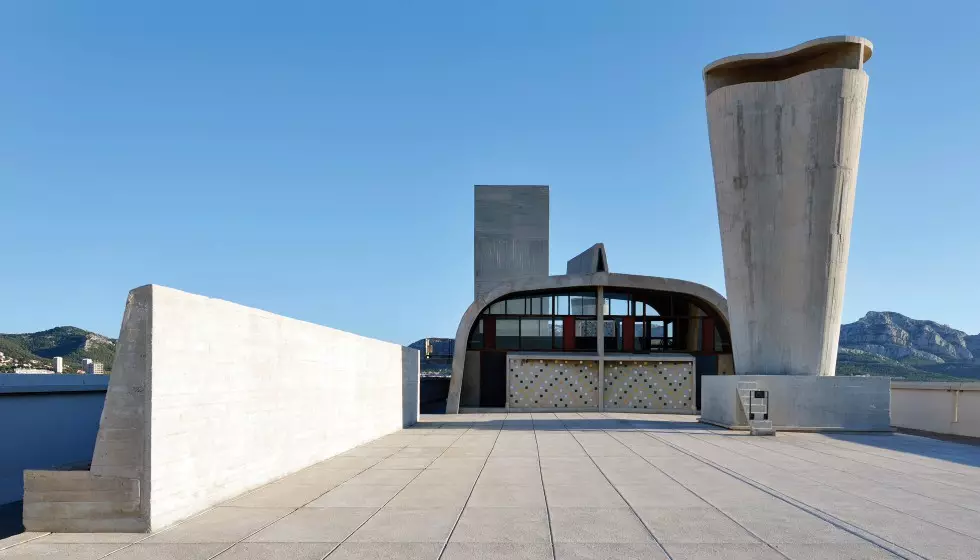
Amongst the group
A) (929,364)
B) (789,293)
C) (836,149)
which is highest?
(836,149)

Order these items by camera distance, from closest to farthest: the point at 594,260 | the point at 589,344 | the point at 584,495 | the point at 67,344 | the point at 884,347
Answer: the point at 584,495
the point at 589,344
the point at 594,260
the point at 67,344
the point at 884,347

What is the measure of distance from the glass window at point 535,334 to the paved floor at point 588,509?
15149mm

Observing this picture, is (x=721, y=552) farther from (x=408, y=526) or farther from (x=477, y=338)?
(x=477, y=338)

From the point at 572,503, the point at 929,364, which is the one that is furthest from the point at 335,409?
the point at 929,364

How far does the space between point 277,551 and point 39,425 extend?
1659 cm

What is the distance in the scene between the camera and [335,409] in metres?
13.4

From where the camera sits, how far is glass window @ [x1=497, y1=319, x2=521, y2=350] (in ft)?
96.8

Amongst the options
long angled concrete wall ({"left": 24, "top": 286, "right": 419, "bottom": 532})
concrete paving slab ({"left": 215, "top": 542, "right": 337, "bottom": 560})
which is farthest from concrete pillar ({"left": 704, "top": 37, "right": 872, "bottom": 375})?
concrete paving slab ({"left": 215, "top": 542, "right": 337, "bottom": 560})

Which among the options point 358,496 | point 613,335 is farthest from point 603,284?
point 358,496

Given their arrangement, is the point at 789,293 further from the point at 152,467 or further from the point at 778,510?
the point at 152,467

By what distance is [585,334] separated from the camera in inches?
1161

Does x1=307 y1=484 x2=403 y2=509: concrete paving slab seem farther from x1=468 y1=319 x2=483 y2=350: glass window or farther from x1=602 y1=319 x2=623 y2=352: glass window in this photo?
x1=602 y1=319 x2=623 y2=352: glass window

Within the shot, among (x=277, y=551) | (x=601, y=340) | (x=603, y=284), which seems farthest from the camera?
(x=601, y=340)

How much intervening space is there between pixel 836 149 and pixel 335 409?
46.8ft
